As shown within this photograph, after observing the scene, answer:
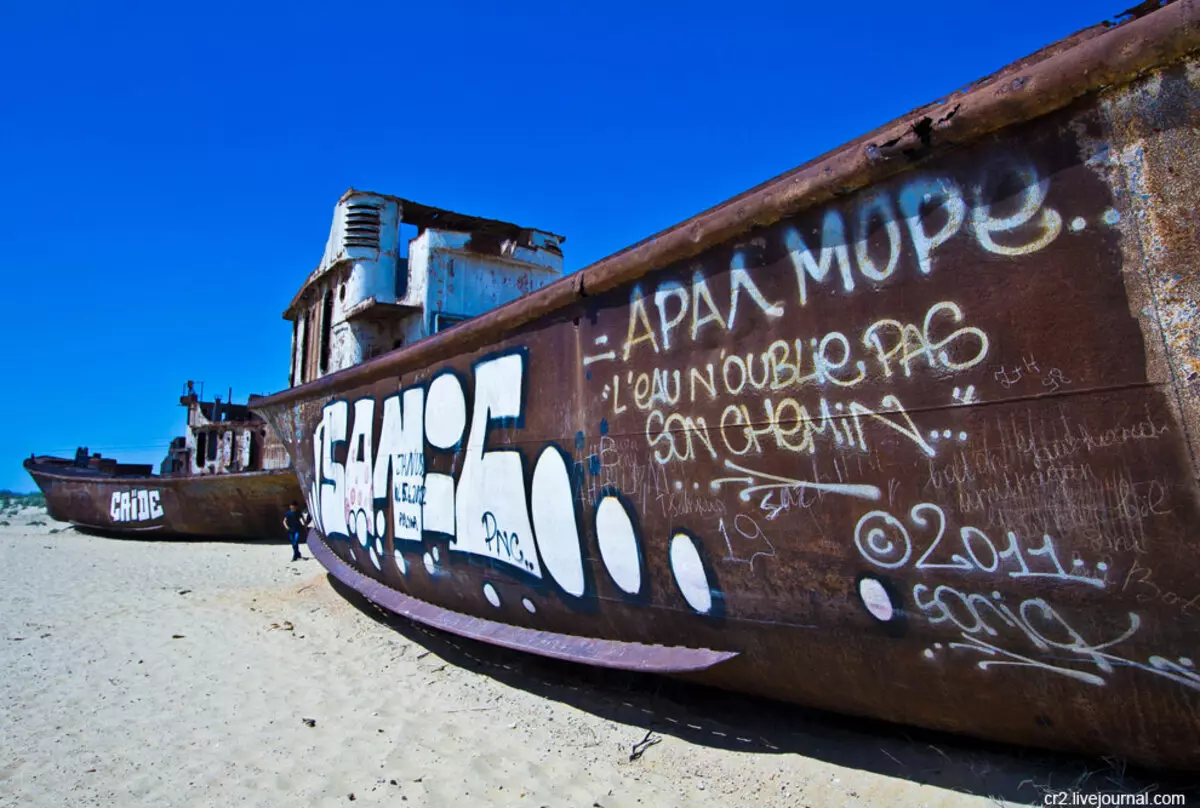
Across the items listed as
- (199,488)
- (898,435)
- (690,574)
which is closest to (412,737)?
(690,574)

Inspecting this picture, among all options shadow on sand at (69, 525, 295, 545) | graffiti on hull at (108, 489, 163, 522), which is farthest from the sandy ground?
graffiti on hull at (108, 489, 163, 522)

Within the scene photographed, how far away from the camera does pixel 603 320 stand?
138 inches

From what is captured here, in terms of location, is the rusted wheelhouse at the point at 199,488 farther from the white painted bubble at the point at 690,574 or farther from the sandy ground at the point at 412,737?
the white painted bubble at the point at 690,574

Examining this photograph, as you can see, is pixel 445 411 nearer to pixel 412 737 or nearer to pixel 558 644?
pixel 558 644

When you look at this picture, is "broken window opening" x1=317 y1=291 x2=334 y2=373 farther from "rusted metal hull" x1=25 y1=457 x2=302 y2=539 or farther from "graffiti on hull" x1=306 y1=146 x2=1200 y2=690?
A: "graffiti on hull" x1=306 y1=146 x2=1200 y2=690

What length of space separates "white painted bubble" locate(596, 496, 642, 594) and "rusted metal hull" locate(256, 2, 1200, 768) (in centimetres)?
1

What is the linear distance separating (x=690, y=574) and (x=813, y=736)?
2.97ft

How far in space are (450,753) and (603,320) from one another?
7.53 ft

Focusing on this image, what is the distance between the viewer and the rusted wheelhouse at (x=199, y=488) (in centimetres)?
1351

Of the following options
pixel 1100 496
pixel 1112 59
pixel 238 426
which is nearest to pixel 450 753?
pixel 1100 496

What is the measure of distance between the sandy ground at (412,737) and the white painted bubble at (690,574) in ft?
2.29

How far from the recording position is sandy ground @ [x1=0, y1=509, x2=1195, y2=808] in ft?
8.58

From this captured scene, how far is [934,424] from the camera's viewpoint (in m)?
2.19

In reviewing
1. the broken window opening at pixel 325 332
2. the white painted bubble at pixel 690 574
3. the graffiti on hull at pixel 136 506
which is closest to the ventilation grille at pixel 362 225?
the broken window opening at pixel 325 332
